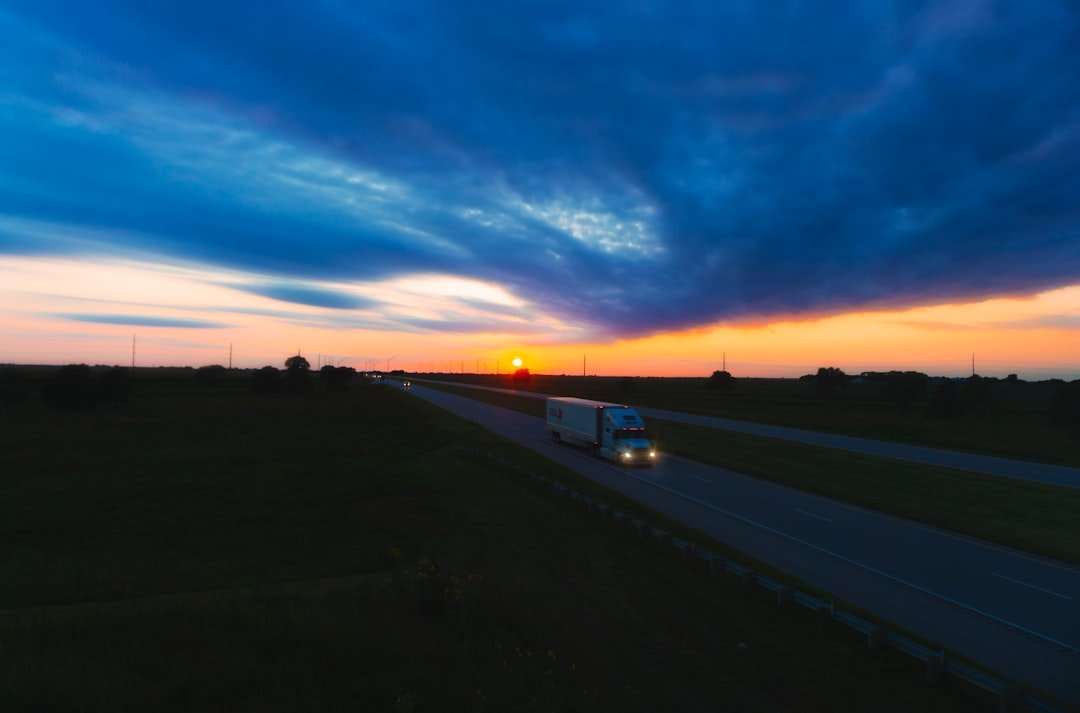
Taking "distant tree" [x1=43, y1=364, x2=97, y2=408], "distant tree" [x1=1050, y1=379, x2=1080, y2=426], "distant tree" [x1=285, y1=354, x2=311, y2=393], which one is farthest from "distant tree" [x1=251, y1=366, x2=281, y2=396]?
"distant tree" [x1=1050, y1=379, x2=1080, y2=426]

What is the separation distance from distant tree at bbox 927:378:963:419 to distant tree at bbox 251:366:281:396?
11418 cm

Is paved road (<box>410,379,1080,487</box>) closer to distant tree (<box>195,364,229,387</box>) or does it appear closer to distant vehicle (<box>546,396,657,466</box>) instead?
distant vehicle (<box>546,396,657,466</box>)

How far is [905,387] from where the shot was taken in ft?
300

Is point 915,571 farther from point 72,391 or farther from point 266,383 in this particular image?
point 266,383

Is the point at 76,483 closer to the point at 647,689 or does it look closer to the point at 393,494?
the point at 393,494

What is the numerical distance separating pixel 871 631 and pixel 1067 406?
254 feet

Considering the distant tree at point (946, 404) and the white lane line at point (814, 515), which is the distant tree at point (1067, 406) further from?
the white lane line at point (814, 515)

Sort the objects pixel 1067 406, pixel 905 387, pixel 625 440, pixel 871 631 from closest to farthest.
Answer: pixel 871 631, pixel 625 440, pixel 1067 406, pixel 905 387

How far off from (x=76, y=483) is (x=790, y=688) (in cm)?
3976

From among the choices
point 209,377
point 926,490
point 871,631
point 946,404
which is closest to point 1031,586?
point 871,631

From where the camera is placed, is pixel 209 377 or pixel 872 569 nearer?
pixel 872 569

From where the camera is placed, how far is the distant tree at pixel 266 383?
134250 millimetres

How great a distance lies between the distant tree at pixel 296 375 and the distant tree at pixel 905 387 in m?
111

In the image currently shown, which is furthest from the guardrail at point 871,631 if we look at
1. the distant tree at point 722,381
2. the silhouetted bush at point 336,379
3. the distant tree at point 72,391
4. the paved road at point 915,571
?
the silhouetted bush at point 336,379
